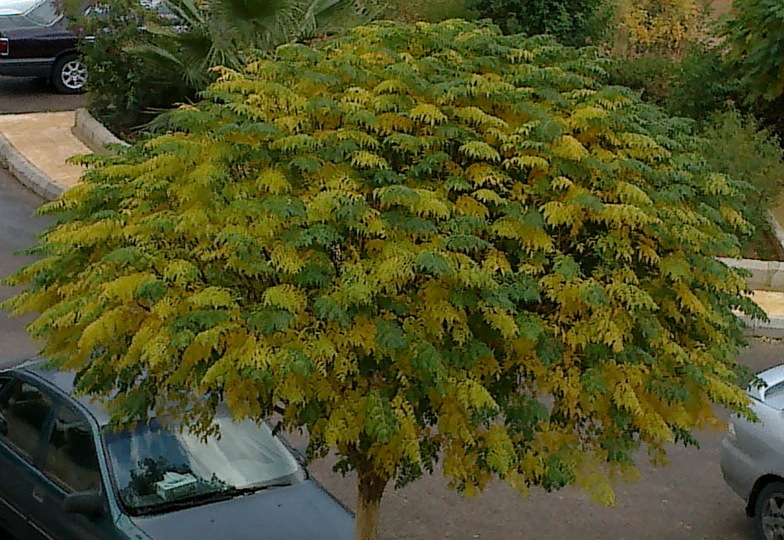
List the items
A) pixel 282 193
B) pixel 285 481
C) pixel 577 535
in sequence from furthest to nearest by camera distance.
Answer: pixel 577 535 < pixel 285 481 < pixel 282 193

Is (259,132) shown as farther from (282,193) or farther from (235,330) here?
(235,330)

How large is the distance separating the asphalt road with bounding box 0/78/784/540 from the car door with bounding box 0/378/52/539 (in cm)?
95

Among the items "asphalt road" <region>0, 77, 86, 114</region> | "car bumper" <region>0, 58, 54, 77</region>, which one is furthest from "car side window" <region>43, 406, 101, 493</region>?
"car bumper" <region>0, 58, 54, 77</region>

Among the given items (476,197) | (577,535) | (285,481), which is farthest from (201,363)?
(577,535)

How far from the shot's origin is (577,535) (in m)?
7.14

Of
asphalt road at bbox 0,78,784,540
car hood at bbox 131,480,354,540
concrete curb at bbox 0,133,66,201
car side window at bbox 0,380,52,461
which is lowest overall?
concrete curb at bbox 0,133,66,201

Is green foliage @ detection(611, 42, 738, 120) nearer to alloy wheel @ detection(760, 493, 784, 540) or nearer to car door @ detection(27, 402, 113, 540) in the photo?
alloy wheel @ detection(760, 493, 784, 540)

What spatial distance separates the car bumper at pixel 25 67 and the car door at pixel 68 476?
12.7 m

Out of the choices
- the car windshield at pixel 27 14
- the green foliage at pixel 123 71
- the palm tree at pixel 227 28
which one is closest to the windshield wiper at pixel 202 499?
the palm tree at pixel 227 28

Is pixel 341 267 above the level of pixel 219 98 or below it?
below

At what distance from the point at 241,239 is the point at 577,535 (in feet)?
13.2

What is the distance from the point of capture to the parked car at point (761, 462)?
22.5 ft

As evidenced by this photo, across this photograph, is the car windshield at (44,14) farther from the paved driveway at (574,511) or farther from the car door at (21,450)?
the car door at (21,450)

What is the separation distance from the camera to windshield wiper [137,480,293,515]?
5.71 metres
